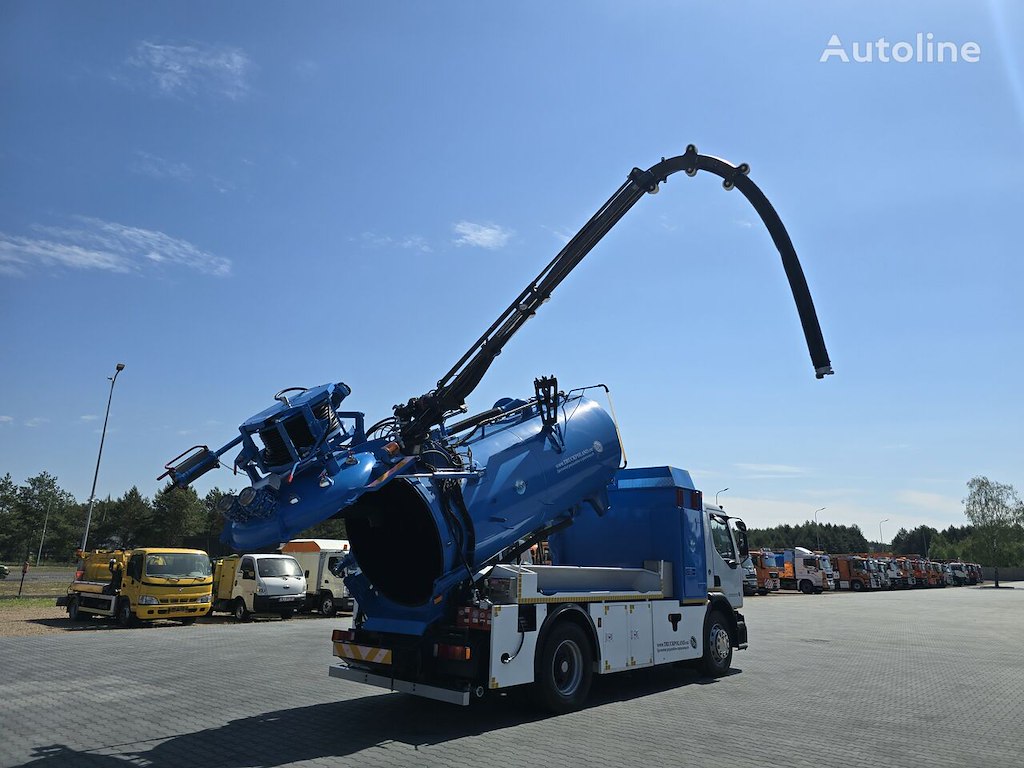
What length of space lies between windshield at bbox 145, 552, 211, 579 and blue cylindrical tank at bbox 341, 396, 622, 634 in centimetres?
1373

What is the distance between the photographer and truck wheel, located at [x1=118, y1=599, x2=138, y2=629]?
19.8 metres

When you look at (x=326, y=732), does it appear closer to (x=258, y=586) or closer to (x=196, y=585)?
(x=196, y=585)

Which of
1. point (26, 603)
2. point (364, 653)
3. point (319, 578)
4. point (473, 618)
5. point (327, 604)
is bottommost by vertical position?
point (26, 603)

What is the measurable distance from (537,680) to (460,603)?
128 centimetres

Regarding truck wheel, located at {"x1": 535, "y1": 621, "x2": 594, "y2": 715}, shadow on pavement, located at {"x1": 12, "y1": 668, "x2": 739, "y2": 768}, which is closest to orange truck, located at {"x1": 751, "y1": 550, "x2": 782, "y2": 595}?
shadow on pavement, located at {"x1": 12, "y1": 668, "x2": 739, "y2": 768}

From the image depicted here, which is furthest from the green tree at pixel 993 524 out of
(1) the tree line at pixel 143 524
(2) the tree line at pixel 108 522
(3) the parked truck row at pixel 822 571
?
(2) the tree line at pixel 108 522

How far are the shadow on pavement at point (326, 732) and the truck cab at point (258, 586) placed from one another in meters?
14.0

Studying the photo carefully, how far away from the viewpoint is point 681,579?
430 inches

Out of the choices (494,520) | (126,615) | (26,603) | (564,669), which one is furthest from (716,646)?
(26,603)

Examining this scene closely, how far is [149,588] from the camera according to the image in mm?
19594

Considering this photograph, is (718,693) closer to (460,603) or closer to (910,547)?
(460,603)

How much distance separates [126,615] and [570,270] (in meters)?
17.1

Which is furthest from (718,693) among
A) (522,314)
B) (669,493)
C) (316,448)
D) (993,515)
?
(993,515)

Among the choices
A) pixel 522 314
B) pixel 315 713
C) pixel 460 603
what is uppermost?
pixel 522 314
